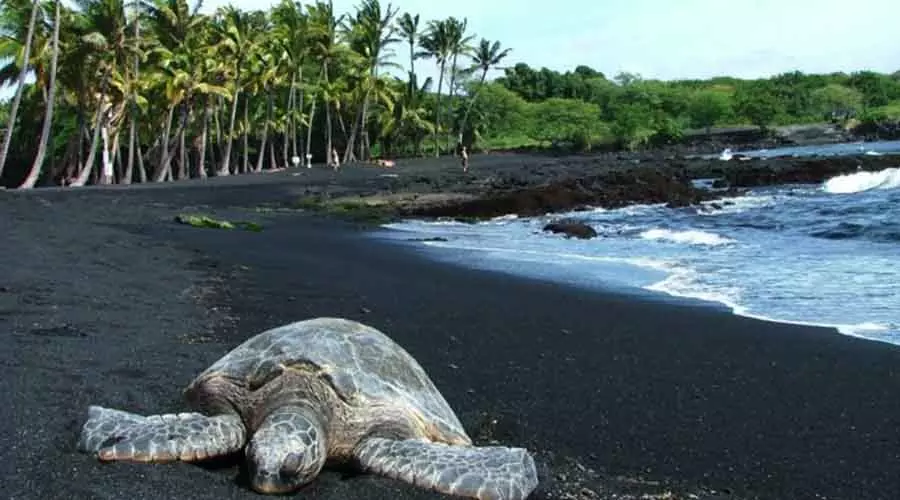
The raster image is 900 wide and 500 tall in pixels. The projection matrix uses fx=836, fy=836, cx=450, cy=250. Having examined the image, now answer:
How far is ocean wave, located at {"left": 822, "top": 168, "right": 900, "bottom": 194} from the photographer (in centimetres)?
3016

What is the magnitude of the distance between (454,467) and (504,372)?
2423 millimetres

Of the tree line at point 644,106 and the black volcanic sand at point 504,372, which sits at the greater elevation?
the tree line at point 644,106

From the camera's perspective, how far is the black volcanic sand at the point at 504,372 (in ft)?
12.5

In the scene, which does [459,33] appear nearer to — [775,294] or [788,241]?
[788,241]

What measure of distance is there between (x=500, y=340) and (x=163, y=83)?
111 feet

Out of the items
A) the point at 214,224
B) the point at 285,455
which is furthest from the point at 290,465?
the point at 214,224

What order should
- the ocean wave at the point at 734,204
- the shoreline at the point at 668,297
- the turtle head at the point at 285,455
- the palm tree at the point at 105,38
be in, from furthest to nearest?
the palm tree at the point at 105,38
the ocean wave at the point at 734,204
the shoreline at the point at 668,297
the turtle head at the point at 285,455

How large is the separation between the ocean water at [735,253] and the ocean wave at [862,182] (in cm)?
473

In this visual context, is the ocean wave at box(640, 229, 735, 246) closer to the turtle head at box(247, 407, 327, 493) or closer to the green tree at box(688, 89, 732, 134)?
the turtle head at box(247, 407, 327, 493)

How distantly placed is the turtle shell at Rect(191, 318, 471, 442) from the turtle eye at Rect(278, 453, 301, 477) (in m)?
0.61

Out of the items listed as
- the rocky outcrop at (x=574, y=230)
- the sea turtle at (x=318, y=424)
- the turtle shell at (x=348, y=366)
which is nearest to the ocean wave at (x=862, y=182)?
the rocky outcrop at (x=574, y=230)

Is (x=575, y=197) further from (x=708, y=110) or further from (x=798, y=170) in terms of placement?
(x=708, y=110)

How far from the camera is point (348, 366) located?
13.3ft

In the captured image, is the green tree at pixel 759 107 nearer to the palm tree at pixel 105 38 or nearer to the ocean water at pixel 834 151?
the ocean water at pixel 834 151
